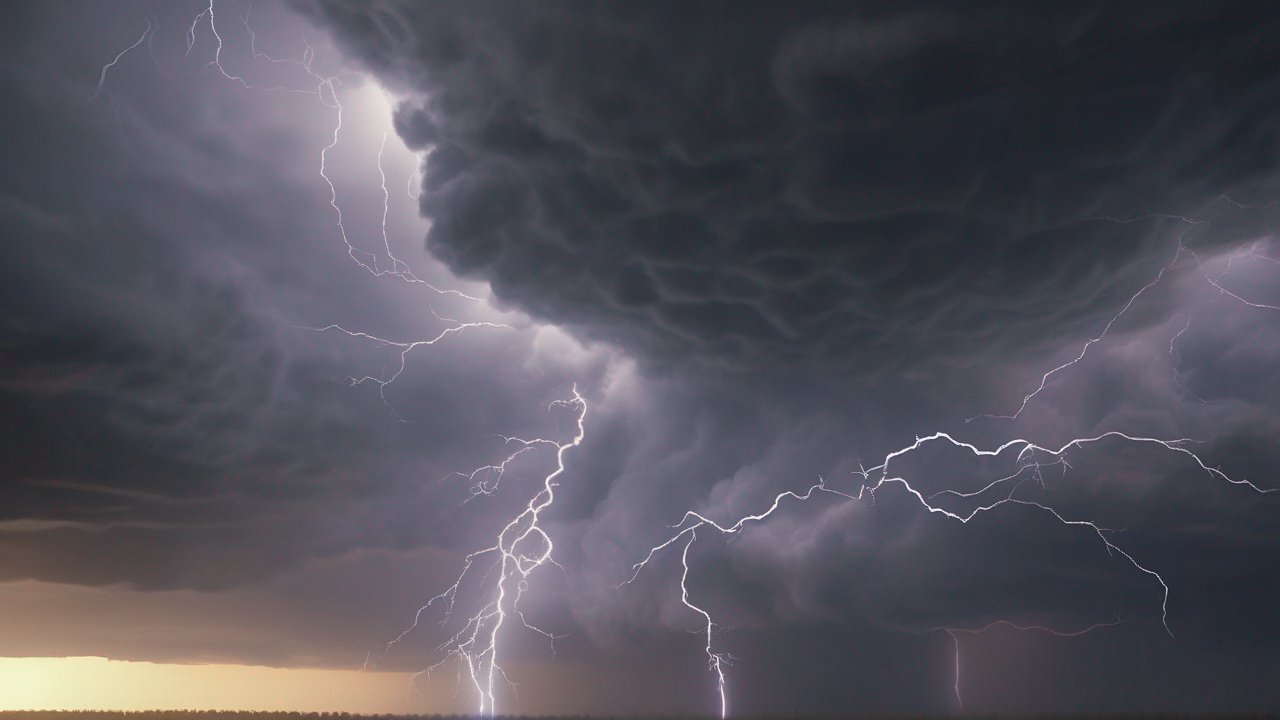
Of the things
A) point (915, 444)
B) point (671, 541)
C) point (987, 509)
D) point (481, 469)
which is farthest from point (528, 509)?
point (987, 509)

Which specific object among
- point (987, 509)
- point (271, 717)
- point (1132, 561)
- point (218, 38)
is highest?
point (218, 38)

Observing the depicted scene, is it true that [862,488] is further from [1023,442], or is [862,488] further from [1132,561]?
[1132,561]

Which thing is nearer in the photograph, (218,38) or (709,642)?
(218,38)

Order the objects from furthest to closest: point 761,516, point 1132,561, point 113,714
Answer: point 113,714 < point 761,516 < point 1132,561

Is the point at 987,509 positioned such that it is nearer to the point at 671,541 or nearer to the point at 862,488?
the point at 862,488

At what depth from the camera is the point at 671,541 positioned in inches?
863

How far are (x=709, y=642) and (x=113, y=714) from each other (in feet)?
76.1

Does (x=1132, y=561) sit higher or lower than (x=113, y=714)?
higher

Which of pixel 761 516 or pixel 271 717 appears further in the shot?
pixel 271 717

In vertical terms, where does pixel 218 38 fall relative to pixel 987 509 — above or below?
above

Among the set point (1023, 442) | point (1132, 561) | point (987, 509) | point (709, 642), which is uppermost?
point (1023, 442)

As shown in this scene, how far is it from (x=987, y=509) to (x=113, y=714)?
3203 centimetres

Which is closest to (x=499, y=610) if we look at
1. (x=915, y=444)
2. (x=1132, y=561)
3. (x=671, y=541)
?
(x=671, y=541)

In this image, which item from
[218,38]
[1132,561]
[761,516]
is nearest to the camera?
[218,38]
